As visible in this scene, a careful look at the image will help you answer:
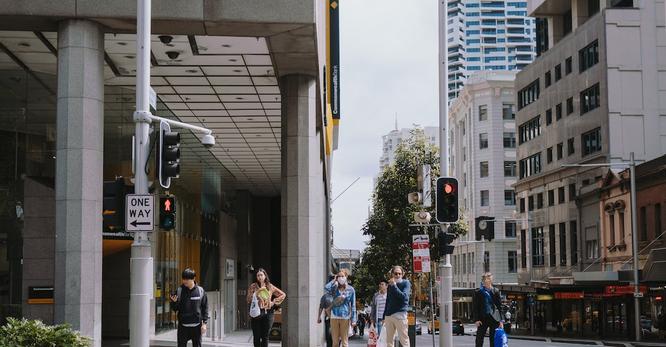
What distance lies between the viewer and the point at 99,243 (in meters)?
17.2

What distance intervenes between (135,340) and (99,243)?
3.95m

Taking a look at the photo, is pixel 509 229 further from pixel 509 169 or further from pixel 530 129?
pixel 530 129

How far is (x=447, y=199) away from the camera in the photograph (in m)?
20.1

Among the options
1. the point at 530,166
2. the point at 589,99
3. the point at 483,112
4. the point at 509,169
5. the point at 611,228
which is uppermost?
the point at 483,112

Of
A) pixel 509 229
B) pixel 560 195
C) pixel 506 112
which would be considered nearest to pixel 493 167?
pixel 506 112

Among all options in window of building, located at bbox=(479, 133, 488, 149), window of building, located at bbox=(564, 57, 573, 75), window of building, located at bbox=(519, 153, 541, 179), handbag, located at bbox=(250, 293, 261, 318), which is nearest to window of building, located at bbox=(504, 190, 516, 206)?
window of building, located at bbox=(479, 133, 488, 149)

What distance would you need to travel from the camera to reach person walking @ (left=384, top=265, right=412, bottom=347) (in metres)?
19.1

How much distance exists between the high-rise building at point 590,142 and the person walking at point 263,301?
123ft

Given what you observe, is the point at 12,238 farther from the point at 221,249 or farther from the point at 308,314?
the point at 221,249

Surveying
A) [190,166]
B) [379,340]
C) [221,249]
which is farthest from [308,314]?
[221,249]

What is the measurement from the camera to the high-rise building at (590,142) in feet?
198

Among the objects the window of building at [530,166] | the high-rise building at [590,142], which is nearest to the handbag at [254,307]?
the high-rise building at [590,142]

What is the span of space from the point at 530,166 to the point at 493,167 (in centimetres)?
3094

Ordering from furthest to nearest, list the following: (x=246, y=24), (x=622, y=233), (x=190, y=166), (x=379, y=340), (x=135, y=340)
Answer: (x=622, y=233) < (x=190, y=166) < (x=379, y=340) < (x=246, y=24) < (x=135, y=340)
